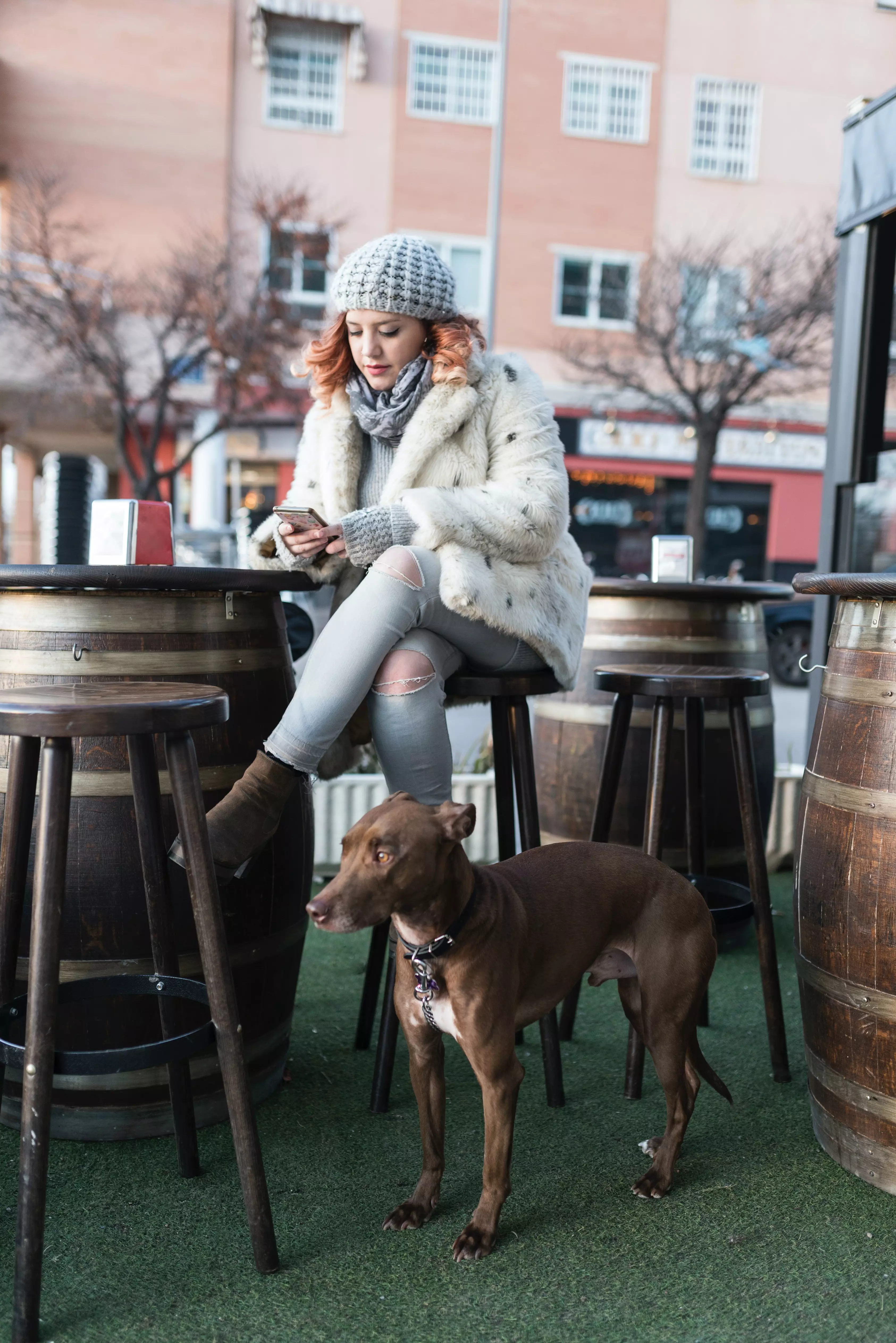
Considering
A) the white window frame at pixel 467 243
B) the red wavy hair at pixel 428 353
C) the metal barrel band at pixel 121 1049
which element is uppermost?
the white window frame at pixel 467 243

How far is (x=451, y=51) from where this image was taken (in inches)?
776

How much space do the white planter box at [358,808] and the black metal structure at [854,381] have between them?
143cm

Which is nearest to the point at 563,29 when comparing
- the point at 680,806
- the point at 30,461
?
the point at 30,461

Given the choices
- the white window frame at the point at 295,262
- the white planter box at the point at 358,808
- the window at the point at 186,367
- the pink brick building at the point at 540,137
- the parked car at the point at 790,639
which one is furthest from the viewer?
the pink brick building at the point at 540,137

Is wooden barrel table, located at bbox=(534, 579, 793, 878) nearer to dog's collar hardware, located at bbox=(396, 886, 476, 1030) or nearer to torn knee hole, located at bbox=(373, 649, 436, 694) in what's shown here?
torn knee hole, located at bbox=(373, 649, 436, 694)

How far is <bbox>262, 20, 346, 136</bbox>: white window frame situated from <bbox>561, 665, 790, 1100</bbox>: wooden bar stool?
760 inches

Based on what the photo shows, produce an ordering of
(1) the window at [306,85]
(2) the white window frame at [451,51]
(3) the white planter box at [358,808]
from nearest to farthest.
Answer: (3) the white planter box at [358,808] → (1) the window at [306,85] → (2) the white window frame at [451,51]

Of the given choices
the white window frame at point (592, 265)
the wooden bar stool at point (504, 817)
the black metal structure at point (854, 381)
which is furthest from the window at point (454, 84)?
the wooden bar stool at point (504, 817)

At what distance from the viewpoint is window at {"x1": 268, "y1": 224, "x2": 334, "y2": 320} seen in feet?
54.7

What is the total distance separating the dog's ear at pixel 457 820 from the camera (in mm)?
1829

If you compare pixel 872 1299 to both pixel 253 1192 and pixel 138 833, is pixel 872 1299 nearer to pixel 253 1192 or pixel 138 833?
pixel 253 1192

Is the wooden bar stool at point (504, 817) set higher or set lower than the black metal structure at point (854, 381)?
lower

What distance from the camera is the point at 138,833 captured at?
2188mm

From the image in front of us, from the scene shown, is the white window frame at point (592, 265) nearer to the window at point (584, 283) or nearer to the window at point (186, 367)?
the window at point (584, 283)
